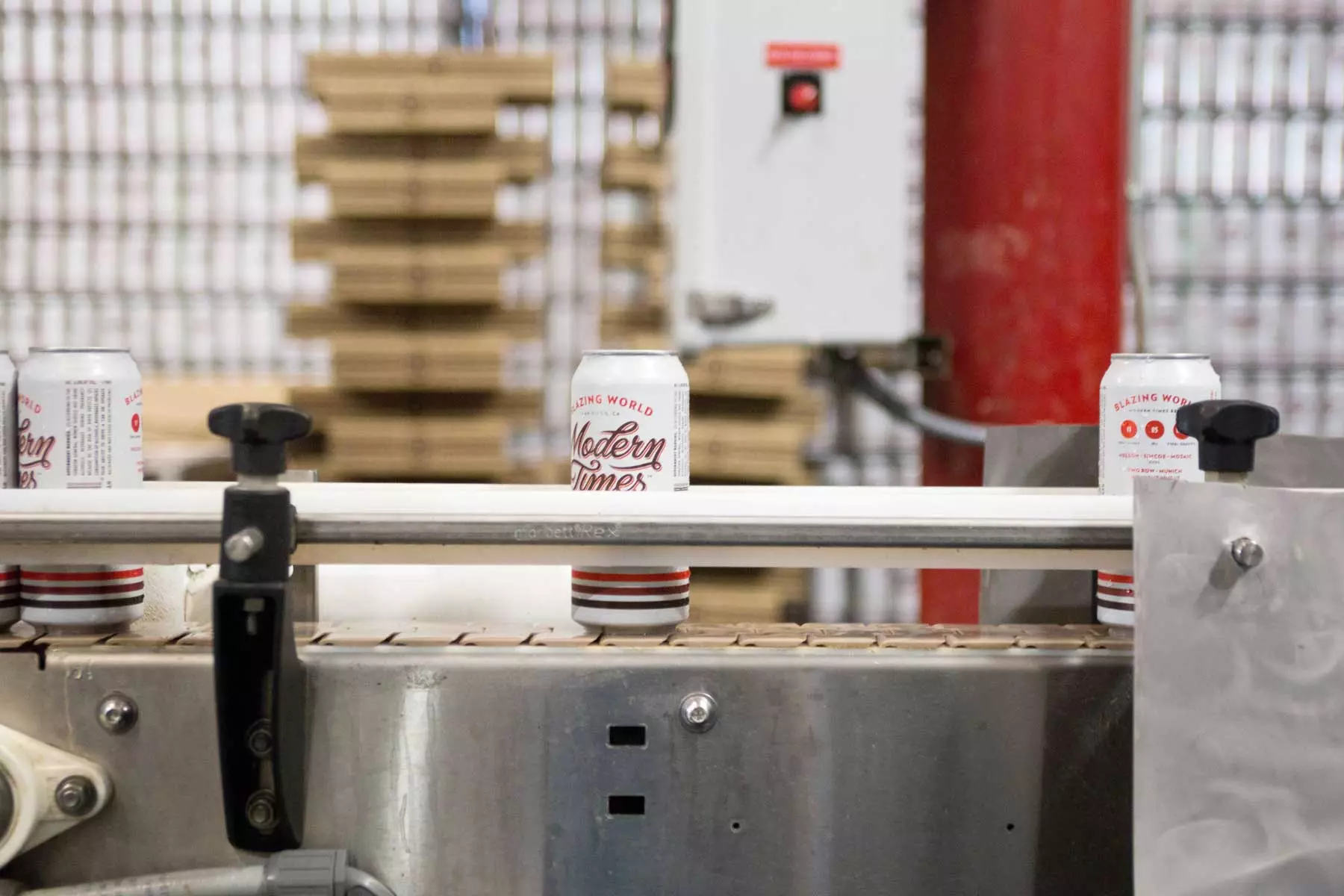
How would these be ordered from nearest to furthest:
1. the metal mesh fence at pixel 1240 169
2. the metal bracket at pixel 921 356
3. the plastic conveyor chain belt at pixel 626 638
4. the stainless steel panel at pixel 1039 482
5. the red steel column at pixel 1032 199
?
the plastic conveyor chain belt at pixel 626 638 < the stainless steel panel at pixel 1039 482 < the red steel column at pixel 1032 199 < the metal bracket at pixel 921 356 < the metal mesh fence at pixel 1240 169

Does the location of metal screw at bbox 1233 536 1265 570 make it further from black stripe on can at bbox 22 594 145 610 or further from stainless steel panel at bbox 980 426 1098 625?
black stripe on can at bbox 22 594 145 610

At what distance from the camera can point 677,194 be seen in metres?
2.25

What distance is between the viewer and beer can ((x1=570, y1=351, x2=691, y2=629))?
86cm

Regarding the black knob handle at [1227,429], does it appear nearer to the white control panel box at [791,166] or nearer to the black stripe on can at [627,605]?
the black stripe on can at [627,605]

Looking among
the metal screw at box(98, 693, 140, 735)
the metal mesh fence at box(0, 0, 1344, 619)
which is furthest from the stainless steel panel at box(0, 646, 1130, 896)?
the metal mesh fence at box(0, 0, 1344, 619)

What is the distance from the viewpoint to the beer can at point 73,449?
859 millimetres

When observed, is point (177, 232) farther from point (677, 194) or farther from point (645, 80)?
point (677, 194)

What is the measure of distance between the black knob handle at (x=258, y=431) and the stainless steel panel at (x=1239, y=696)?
20.1 inches

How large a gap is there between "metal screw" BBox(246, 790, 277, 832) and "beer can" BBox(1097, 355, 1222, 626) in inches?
22.3

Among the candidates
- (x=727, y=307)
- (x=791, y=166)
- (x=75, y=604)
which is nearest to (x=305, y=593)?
(x=75, y=604)

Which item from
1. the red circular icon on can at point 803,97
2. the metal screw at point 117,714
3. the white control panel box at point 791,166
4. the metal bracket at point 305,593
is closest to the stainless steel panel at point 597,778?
the metal screw at point 117,714

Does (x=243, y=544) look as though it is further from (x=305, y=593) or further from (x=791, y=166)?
(x=791, y=166)

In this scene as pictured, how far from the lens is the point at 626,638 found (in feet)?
2.80

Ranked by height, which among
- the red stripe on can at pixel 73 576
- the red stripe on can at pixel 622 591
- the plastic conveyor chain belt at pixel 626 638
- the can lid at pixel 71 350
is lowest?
the plastic conveyor chain belt at pixel 626 638
